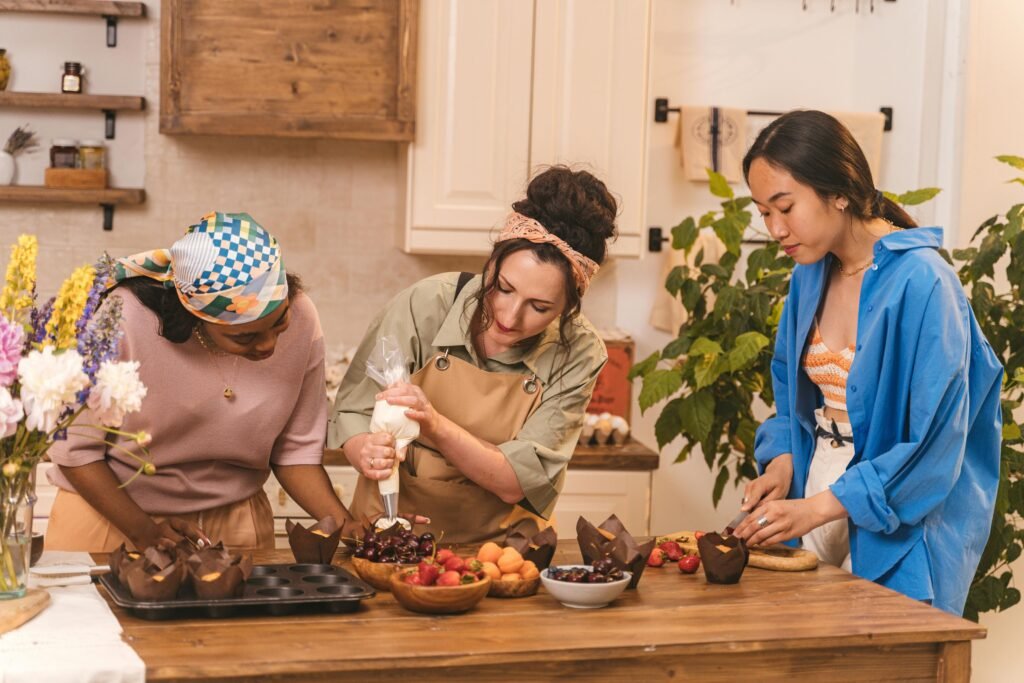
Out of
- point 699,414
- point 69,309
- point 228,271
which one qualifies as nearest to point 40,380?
point 69,309

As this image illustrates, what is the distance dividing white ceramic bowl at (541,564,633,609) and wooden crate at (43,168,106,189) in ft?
8.33

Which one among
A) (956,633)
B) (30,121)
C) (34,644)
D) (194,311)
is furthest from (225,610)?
(30,121)

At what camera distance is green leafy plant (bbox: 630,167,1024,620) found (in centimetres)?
330

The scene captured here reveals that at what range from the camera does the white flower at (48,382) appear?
156cm

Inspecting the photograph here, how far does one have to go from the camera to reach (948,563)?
234 centimetres

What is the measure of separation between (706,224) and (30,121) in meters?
2.19

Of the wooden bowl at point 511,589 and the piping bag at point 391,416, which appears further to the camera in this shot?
the piping bag at point 391,416

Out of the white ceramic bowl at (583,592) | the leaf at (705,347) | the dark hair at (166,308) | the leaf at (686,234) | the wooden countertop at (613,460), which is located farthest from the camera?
the wooden countertop at (613,460)

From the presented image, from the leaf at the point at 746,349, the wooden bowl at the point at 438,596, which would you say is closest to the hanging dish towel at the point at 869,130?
the leaf at the point at 746,349

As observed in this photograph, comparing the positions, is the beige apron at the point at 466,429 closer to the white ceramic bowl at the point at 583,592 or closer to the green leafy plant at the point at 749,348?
the white ceramic bowl at the point at 583,592

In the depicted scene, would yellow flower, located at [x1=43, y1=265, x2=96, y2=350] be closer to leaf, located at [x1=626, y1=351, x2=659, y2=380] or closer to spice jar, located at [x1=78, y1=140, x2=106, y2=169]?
leaf, located at [x1=626, y1=351, x2=659, y2=380]

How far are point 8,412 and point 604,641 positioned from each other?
875 mm

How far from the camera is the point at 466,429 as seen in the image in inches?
95.6

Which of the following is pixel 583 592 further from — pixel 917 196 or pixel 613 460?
pixel 917 196
